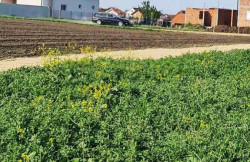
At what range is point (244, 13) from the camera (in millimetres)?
59594

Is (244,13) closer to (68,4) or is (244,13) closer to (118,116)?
(68,4)

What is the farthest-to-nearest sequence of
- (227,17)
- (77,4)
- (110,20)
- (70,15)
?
(77,4) < (70,15) < (227,17) < (110,20)

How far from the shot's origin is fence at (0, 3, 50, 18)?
59219mm

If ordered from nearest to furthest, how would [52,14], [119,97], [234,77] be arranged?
[119,97]
[234,77]
[52,14]

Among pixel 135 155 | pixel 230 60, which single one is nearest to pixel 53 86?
pixel 135 155

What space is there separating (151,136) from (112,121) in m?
0.82

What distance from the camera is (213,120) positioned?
23.2ft

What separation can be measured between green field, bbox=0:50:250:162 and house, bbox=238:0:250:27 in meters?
50.3

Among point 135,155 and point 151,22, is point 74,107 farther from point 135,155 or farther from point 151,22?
point 151,22

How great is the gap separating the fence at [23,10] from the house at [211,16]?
21382mm

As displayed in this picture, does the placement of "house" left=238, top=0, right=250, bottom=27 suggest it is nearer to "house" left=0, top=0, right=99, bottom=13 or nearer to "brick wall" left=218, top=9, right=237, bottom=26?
"brick wall" left=218, top=9, right=237, bottom=26

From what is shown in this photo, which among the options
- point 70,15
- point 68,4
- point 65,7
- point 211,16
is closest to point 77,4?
point 68,4

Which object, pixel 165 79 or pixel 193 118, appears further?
pixel 165 79

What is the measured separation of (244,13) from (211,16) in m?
9.31
